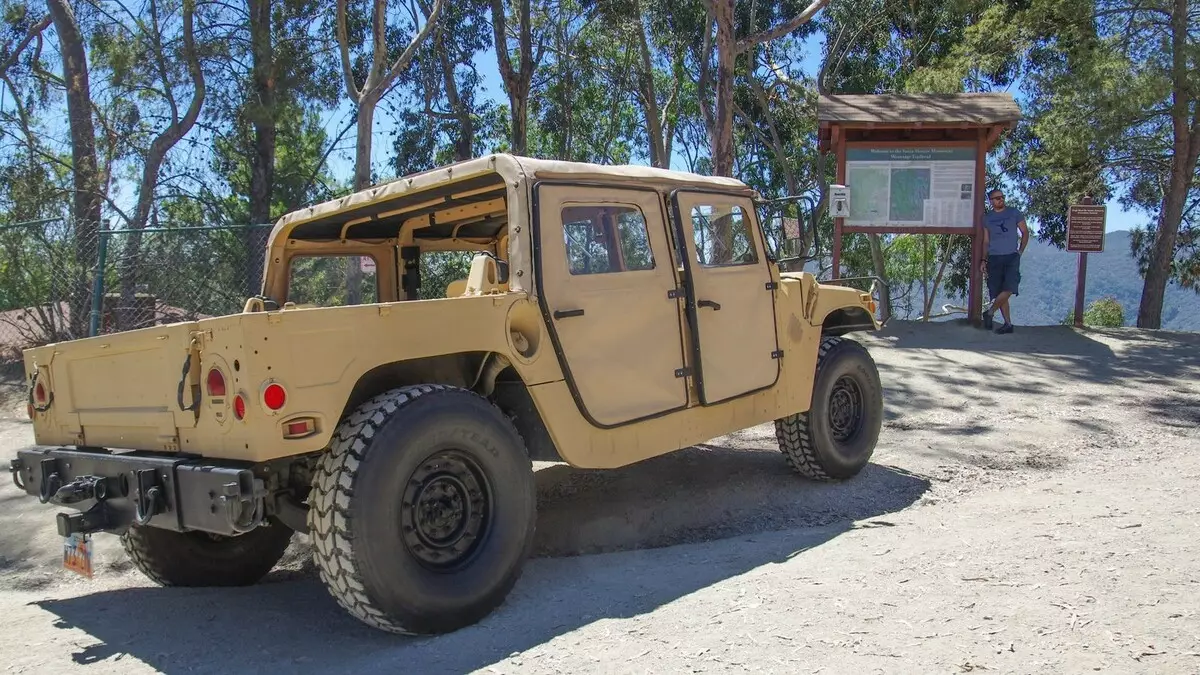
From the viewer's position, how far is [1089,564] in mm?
3910

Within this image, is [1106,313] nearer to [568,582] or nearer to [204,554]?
[568,582]

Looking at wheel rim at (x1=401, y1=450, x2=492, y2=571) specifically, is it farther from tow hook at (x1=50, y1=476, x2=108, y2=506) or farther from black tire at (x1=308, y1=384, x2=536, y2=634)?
tow hook at (x1=50, y1=476, x2=108, y2=506)

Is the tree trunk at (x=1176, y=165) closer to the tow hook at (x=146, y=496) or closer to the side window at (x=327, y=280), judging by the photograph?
the side window at (x=327, y=280)

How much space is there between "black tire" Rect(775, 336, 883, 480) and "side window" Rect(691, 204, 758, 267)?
1004 millimetres

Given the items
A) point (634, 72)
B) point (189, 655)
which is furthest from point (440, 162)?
point (189, 655)

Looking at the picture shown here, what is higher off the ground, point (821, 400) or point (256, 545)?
point (821, 400)

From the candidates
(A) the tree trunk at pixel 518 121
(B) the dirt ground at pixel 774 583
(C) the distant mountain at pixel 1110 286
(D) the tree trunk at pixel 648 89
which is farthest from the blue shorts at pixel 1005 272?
(D) the tree trunk at pixel 648 89

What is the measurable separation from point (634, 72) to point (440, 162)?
20.3ft

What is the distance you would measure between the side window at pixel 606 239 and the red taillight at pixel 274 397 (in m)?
Answer: 1.55

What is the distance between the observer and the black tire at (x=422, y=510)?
3277 millimetres

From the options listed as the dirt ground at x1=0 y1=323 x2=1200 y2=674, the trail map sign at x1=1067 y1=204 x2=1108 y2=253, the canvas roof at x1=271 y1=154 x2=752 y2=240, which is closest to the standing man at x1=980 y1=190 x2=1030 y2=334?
the trail map sign at x1=1067 y1=204 x2=1108 y2=253

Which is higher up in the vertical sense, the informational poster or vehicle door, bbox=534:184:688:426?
the informational poster

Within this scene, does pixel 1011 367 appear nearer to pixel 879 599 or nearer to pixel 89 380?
pixel 879 599

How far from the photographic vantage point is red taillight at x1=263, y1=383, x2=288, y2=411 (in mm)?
3156
